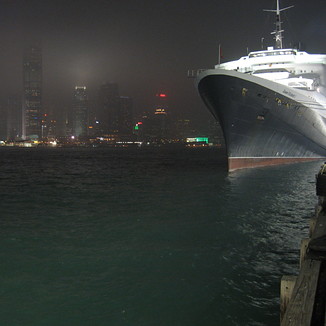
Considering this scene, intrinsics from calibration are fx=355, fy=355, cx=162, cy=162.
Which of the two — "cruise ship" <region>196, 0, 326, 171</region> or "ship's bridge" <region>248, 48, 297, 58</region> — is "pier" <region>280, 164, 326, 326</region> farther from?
"ship's bridge" <region>248, 48, 297, 58</region>

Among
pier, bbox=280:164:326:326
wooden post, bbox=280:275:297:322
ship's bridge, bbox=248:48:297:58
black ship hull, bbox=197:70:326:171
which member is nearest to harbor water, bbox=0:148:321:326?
pier, bbox=280:164:326:326

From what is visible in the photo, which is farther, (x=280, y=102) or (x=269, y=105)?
(x=280, y=102)

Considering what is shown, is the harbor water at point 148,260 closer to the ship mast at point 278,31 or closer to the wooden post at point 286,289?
the wooden post at point 286,289

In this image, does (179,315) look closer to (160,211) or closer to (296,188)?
(160,211)

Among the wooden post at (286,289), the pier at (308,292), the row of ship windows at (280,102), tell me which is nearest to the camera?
the pier at (308,292)

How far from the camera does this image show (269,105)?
34.1 meters

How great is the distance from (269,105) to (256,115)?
1.67 meters

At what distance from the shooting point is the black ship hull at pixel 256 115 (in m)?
32.4

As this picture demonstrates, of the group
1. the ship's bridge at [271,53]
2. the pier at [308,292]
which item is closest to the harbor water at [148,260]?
the pier at [308,292]

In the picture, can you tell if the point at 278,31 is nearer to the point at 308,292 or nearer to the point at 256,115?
the point at 256,115

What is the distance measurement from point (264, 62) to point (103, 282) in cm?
3902

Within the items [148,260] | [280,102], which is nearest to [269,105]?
[280,102]

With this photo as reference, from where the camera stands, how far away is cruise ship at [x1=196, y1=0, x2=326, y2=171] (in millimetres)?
32656

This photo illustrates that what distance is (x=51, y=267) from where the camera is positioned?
9.38 m
